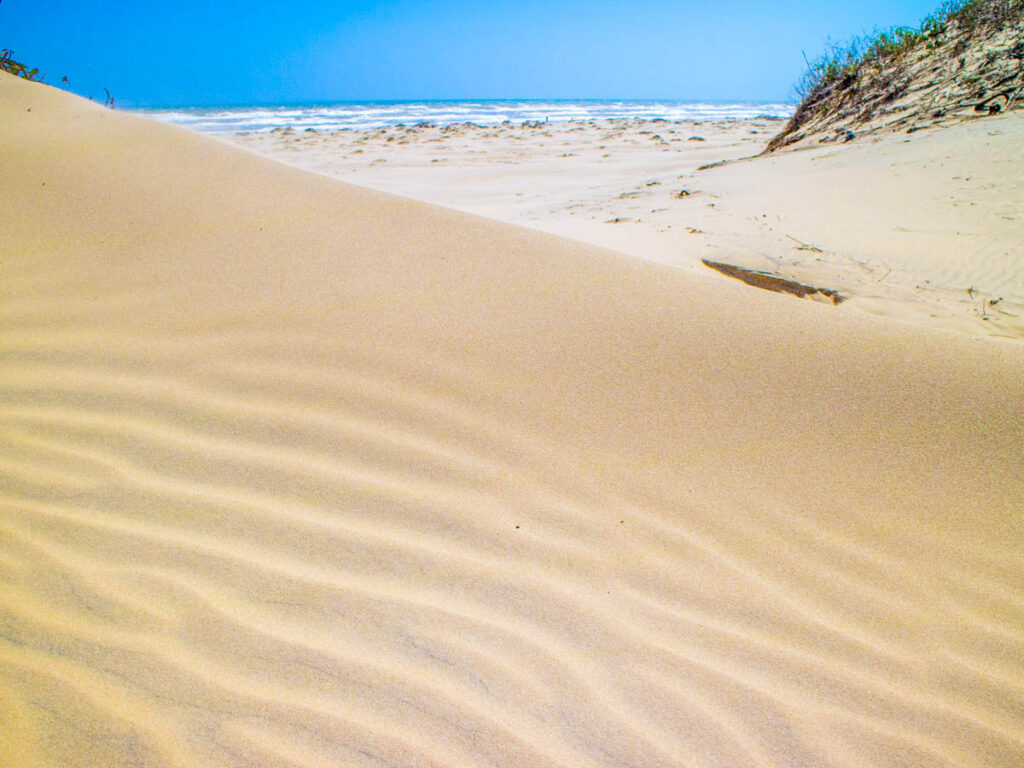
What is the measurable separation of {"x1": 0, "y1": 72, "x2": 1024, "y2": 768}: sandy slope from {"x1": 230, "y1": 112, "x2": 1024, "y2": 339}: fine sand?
111 centimetres

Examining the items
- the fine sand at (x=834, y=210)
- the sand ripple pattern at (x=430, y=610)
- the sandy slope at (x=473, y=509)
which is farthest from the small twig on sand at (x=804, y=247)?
the sand ripple pattern at (x=430, y=610)

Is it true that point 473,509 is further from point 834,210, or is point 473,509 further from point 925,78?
point 925,78

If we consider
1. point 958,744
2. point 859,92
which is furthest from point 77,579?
point 859,92

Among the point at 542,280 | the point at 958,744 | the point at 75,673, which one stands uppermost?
the point at 542,280

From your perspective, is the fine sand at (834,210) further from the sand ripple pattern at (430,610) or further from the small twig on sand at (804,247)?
the sand ripple pattern at (430,610)

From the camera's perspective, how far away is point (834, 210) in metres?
5.25

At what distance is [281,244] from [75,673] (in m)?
2.04

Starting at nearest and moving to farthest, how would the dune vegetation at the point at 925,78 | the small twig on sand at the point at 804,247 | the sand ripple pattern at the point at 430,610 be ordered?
the sand ripple pattern at the point at 430,610 → the small twig on sand at the point at 804,247 → the dune vegetation at the point at 925,78

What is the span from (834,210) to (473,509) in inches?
196

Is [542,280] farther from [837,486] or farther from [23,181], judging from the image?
[23,181]

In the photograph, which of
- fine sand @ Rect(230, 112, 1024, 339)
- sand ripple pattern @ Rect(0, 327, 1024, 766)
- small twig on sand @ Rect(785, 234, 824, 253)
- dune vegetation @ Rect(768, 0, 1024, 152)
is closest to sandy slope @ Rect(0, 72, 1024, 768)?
sand ripple pattern @ Rect(0, 327, 1024, 766)

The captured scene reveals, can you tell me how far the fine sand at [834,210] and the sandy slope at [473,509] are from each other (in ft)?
3.65

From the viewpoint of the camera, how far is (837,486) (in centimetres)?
184

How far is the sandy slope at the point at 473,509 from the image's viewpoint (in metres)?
1.21
